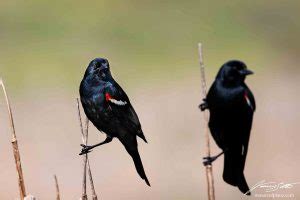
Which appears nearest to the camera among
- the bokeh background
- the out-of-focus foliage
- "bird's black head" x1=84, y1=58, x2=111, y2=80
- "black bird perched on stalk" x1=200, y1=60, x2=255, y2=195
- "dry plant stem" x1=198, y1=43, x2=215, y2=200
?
"black bird perched on stalk" x1=200, y1=60, x2=255, y2=195

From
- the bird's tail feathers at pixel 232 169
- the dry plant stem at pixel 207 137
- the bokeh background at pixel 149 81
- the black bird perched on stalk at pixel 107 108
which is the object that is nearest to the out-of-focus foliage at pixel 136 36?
the bokeh background at pixel 149 81

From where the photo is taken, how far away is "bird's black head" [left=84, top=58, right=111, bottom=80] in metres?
3.52

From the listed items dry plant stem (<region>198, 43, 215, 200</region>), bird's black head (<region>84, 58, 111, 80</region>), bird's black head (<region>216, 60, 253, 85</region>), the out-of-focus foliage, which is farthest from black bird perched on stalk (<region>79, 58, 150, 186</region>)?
the out-of-focus foliage

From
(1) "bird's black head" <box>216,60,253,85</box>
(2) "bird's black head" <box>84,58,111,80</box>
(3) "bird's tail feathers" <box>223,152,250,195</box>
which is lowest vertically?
(3) "bird's tail feathers" <box>223,152,250,195</box>

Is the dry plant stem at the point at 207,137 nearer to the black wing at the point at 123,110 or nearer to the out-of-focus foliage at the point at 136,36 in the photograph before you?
the black wing at the point at 123,110

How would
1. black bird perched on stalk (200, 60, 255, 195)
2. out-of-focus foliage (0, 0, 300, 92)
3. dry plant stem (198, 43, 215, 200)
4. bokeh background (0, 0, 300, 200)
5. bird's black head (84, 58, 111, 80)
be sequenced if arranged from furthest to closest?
1. out-of-focus foliage (0, 0, 300, 92)
2. bokeh background (0, 0, 300, 200)
3. bird's black head (84, 58, 111, 80)
4. dry plant stem (198, 43, 215, 200)
5. black bird perched on stalk (200, 60, 255, 195)

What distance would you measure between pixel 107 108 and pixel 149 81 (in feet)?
44.9

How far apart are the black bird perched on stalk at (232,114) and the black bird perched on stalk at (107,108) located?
39 cm

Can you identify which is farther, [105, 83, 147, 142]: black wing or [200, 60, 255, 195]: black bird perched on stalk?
[105, 83, 147, 142]: black wing

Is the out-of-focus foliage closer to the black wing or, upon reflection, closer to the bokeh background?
the bokeh background

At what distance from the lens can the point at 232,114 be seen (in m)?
3.25

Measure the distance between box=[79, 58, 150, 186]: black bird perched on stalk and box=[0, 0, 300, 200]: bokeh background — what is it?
9.16 meters

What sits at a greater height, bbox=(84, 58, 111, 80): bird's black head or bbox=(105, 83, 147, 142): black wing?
bbox=(84, 58, 111, 80): bird's black head

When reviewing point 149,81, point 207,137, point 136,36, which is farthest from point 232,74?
point 136,36
